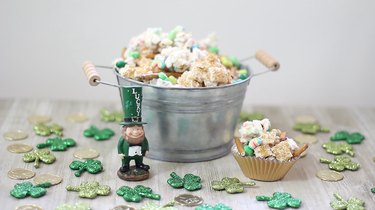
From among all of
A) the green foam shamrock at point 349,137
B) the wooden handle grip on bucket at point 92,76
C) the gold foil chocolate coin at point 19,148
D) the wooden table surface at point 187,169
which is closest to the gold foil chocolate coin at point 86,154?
the wooden table surface at point 187,169

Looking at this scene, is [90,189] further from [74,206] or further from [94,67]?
[94,67]

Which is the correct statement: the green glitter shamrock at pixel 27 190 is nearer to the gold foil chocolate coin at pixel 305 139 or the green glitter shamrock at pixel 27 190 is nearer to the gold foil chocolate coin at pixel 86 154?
the gold foil chocolate coin at pixel 86 154

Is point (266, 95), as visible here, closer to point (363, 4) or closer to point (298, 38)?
point (298, 38)

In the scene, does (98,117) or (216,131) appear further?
(98,117)

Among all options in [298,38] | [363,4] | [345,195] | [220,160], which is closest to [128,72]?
[220,160]

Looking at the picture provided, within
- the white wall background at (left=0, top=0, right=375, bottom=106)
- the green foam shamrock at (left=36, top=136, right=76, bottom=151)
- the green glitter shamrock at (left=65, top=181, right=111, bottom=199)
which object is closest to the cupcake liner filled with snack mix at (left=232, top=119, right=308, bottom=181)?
Answer: the green glitter shamrock at (left=65, top=181, right=111, bottom=199)

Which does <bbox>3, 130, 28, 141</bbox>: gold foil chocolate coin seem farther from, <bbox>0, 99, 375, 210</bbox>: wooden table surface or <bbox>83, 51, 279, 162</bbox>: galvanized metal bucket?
<bbox>83, 51, 279, 162</bbox>: galvanized metal bucket
